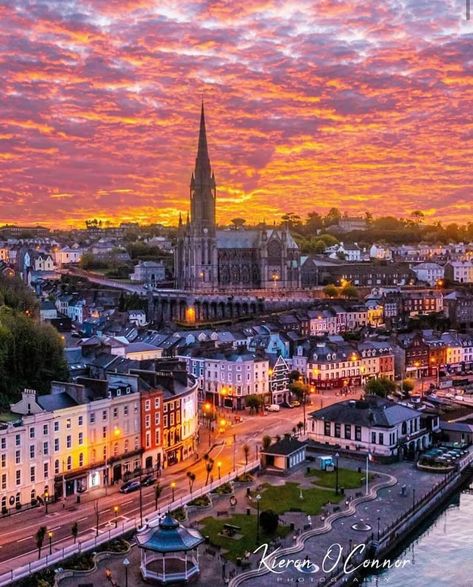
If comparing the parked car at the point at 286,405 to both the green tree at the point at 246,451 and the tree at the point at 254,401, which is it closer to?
the tree at the point at 254,401

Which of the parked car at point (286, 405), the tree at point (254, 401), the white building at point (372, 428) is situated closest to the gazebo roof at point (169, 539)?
the white building at point (372, 428)

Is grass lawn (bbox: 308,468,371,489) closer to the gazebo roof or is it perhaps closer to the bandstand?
the bandstand

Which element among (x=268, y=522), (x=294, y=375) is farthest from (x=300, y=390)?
(x=268, y=522)

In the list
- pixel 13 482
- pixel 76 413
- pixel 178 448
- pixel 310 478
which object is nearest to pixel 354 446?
pixel 310 478

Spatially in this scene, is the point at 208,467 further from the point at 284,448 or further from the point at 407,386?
the point at 407,386

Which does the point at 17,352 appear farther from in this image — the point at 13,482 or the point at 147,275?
the point at 147,275

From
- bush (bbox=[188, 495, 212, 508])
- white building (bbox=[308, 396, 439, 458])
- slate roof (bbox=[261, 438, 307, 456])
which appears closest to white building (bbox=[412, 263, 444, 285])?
white building (bbox=[308, 396, 439, 458])
